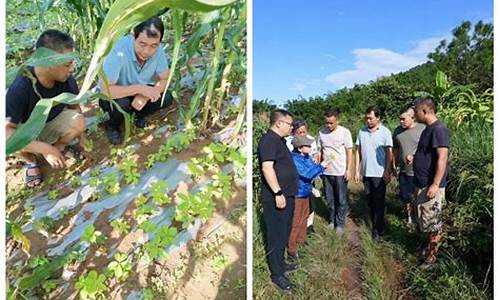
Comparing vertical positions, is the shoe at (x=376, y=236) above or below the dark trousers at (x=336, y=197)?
below

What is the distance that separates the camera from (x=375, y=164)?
1799 mm

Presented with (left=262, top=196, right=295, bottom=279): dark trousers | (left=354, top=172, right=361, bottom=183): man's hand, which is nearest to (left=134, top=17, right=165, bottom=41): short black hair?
(left=262, top=196, right=295, bottom=279): dark trousers

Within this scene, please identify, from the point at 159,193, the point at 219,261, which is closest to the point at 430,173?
the point at 219,261

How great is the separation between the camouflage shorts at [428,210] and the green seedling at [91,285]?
111cm

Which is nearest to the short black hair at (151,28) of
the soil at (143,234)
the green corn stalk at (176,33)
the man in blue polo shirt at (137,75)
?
the man in blue polo shirt at (137,75)

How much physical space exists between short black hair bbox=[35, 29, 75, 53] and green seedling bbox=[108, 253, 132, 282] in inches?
26.5

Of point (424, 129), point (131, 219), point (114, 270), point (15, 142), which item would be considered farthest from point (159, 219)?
point (424, 129)

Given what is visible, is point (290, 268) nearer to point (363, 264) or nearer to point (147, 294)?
point (363, 264)

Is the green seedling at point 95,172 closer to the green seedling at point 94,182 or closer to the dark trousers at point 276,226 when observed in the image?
the green seedling at point 94,182

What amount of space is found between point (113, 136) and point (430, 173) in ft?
3.65

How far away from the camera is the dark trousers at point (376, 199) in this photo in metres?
1.79

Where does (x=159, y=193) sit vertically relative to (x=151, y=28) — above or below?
below

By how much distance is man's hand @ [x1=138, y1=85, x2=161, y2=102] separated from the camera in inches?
64.0

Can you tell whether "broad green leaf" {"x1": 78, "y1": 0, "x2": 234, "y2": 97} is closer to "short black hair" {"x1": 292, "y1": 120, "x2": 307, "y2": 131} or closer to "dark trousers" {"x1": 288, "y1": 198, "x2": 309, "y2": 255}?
"short black hair" {"x1": 292, "y1": 120, "x2": 307, "y2": 131}
